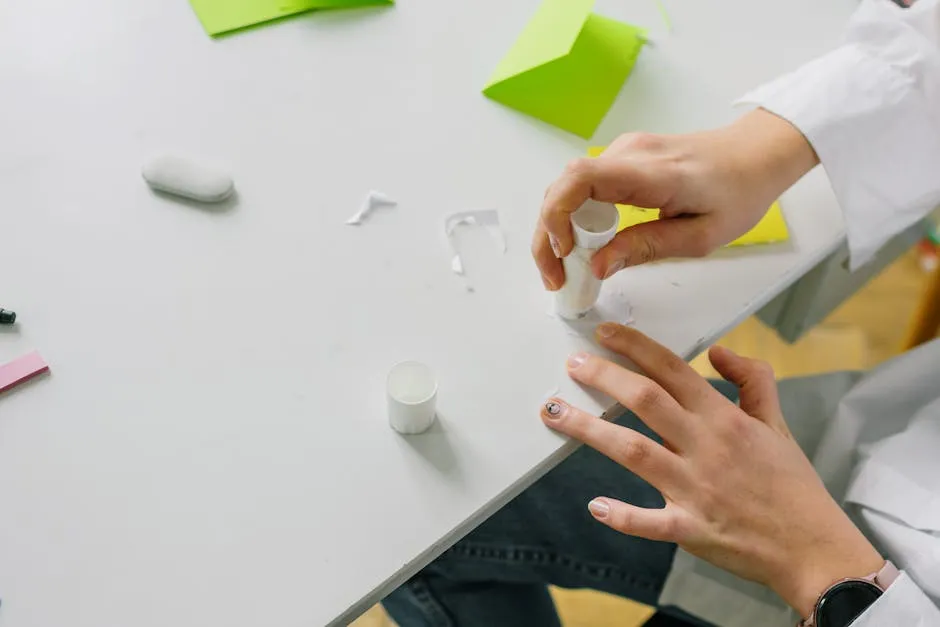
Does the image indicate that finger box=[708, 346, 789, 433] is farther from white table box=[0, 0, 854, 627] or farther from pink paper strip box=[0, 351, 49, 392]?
pink paper strip box=[0, 351, 49, 392]

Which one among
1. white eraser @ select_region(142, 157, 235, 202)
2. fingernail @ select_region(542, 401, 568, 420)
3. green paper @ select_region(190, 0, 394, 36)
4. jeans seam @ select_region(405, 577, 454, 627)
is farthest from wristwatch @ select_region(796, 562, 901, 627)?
green paper @ select_region(190, 0, 394, 36)

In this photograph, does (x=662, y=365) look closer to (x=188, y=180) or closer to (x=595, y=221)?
(x=595, y=221)

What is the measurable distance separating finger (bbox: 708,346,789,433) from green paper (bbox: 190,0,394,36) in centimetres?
51

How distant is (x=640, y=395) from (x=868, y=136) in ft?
1.07

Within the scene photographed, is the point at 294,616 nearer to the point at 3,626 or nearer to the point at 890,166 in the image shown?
the point at 3,626

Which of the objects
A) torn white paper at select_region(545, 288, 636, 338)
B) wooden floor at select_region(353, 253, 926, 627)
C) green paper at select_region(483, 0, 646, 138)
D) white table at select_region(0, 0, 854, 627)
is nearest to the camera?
white table at select_region(0, 0, 854, 627)

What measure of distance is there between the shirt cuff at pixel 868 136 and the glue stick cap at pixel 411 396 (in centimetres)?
39

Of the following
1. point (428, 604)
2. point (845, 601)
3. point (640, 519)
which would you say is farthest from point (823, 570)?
point (428, 604)

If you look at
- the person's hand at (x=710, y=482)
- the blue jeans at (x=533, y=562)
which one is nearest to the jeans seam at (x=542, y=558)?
the blue jeans at (x=533, y=562)

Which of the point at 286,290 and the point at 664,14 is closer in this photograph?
the point at 286,290

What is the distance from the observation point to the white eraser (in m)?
0.65

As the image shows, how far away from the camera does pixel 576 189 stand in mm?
565

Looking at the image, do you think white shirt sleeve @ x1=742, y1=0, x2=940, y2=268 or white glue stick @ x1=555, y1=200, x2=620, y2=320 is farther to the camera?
white shirt sleeve @ x1=742, y1=0, x2=940, y2=268

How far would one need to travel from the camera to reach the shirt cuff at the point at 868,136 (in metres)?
0.68
